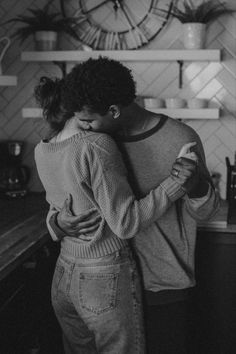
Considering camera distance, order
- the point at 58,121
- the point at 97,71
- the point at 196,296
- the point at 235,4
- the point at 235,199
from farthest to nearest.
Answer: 1. the point at 235,4
2. the point at 235,199
3. the point at 196,296
4. the point at 58,121
5. the point at 97,71

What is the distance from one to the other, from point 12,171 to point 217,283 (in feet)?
4.44

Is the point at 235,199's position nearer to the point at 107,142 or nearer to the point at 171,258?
the point at 171,258

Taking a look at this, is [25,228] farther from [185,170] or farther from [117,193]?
[185,170]

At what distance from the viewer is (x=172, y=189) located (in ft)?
5.16

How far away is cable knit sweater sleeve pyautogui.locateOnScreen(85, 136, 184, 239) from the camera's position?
5.04 feet

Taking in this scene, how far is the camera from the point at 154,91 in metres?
3.15

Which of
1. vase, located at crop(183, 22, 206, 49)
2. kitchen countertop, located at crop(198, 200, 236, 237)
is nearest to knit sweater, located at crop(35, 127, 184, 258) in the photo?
kitchen countertop, located at crop(198, 200, 236, 237)

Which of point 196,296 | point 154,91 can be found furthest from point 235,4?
point 196,296

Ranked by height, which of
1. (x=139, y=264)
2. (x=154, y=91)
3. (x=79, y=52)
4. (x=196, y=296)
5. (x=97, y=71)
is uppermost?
(x=97, y=71)

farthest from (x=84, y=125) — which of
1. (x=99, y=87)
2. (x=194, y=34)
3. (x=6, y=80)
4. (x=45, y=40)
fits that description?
(x=45, y=40)

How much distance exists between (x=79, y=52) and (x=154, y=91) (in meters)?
0.52

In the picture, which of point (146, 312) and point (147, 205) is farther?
point (146, 312)

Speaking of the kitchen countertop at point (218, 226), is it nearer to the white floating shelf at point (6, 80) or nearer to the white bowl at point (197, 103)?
the white bowl at point (197, 103)

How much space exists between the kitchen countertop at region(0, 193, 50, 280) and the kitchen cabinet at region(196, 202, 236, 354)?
79cm
